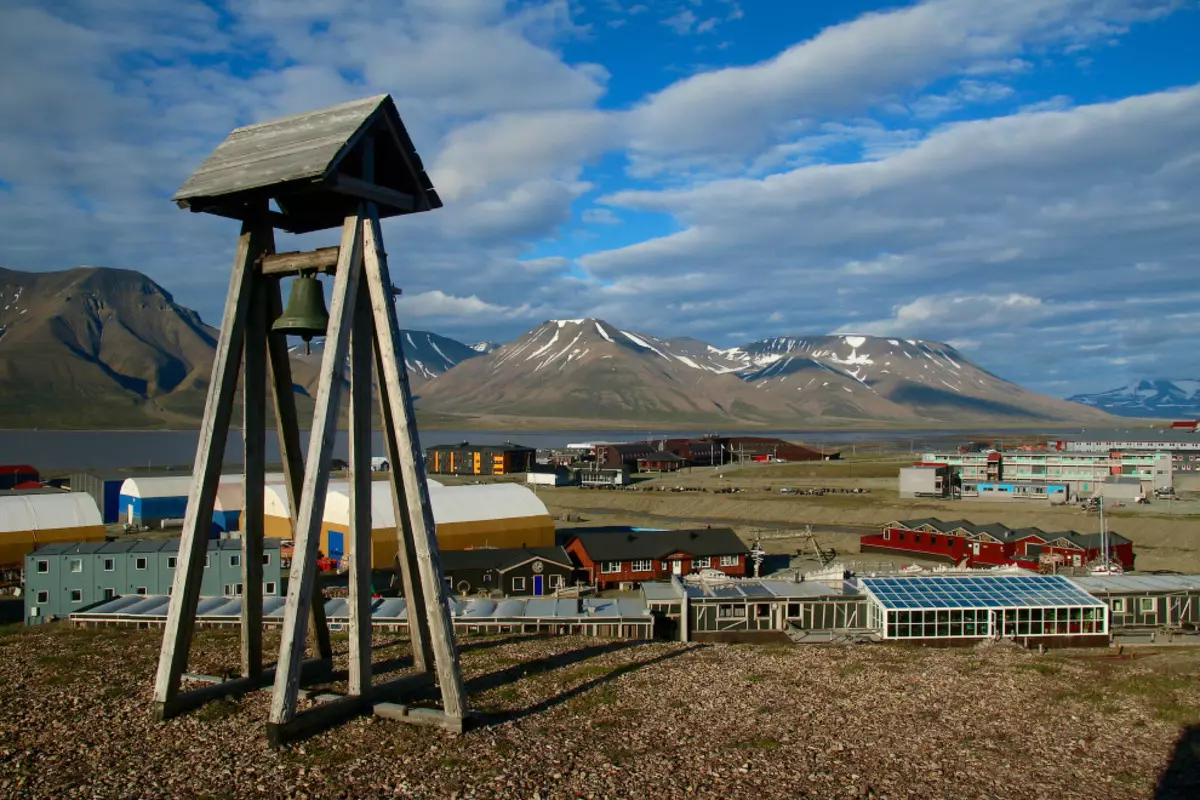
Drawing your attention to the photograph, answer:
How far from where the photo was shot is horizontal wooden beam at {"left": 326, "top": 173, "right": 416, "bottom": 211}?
13484 millimetres

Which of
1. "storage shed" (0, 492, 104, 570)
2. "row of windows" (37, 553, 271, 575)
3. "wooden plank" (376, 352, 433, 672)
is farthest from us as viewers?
"storage shed" (0, 492, 104, 570)

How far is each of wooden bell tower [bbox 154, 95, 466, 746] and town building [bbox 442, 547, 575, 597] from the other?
31.2 m

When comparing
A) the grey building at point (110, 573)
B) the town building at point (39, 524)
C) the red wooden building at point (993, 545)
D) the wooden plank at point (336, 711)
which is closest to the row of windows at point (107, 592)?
the grey building at point (110, 573)

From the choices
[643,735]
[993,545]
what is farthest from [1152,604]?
[643,735]

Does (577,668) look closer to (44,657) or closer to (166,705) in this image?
(166,705)

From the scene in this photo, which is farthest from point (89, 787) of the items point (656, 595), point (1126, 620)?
point (1126, 620)

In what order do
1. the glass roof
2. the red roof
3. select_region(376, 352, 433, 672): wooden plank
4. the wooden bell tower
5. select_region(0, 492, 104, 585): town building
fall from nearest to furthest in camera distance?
the wooden bell tower, select_region(376, 352, 433, 672): wooden plank, the glass roof, select_region(0, 492, 104, 585): town building, the red roof

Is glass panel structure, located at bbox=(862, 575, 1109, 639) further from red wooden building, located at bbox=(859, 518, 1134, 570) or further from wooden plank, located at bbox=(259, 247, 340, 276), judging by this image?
wooden plank, located at bbox=(259, 247, 340, 276)

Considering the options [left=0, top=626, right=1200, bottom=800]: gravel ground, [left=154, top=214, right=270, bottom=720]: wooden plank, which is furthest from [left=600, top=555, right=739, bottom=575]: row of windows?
[left=154, top=214, right=270, bottom=720]: wooden plank

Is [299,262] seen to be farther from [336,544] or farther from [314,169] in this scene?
[336,544]

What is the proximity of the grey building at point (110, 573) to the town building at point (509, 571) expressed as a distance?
31.3 ft

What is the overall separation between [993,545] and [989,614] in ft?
90.6

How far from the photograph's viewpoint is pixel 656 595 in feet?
120

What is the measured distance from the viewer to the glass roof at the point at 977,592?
32.7 m
